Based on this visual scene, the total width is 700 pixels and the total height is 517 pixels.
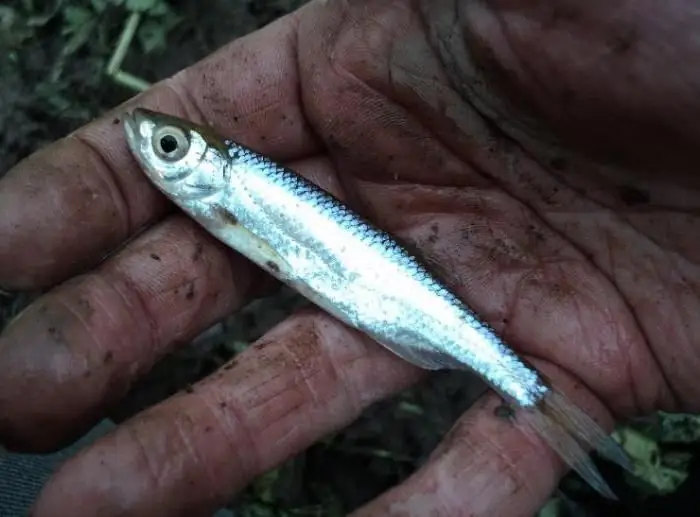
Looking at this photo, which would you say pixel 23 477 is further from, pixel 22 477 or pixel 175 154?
pixel 175 154

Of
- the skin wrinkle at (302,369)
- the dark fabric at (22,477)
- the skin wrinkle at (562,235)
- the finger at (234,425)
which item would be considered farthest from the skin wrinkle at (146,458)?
the skin wrinkle at (562,235)

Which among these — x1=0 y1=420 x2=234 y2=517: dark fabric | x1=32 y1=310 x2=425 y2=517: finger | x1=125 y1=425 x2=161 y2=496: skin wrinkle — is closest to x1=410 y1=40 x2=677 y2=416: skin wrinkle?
x1=32 y1=310 x2=425 y2=517: finger

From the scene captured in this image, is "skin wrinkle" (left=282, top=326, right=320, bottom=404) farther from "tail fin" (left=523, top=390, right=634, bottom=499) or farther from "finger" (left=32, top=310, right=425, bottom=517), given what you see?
"tail fin" (left=523, top=390, right=634, bottom=499)

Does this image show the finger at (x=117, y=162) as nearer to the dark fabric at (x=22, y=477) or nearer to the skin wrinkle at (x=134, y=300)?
the skin wrinkle at (x=134, y=300)

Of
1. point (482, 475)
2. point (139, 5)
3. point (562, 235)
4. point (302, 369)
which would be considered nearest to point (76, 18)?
point (139, 5)

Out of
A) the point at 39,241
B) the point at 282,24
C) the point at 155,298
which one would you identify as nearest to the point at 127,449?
the point at 155,298

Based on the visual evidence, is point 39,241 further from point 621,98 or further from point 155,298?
point 621,98
